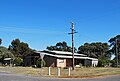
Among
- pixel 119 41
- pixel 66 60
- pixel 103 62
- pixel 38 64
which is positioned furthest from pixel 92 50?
pixel 38 64

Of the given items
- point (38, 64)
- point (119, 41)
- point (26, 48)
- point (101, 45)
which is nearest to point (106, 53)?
point (101, 45)

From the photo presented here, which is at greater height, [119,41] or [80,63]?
[119,41]

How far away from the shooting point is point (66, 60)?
67625mm

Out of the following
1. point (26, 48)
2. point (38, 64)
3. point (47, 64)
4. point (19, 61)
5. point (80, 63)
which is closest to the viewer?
point (38, 64)

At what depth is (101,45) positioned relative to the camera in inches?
5344

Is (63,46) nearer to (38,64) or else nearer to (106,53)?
(106,53)

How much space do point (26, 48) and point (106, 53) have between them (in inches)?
1539

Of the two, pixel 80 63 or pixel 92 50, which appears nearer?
pixel 80 63

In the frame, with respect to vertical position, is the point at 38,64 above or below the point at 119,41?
below

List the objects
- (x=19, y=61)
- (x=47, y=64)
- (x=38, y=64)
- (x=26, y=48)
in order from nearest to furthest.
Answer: (x=38, y=64), (x=47, y=64), (x=19, y=61), (x=26, y=48)

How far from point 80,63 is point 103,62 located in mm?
6823

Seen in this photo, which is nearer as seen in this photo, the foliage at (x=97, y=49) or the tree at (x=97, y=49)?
the tree at (x=97, y=49)

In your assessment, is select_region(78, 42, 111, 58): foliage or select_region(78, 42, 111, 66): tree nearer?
select_region(78, 42, 111, 66): tree

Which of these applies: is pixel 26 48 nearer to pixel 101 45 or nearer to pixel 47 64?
pixel 101 45
